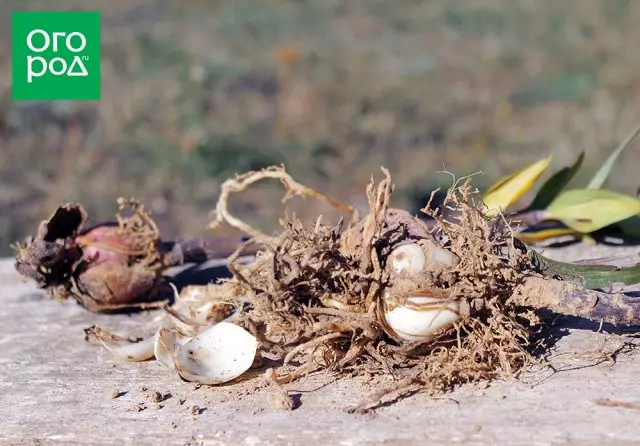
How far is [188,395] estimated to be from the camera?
1.25 m

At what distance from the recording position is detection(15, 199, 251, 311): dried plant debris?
158cm

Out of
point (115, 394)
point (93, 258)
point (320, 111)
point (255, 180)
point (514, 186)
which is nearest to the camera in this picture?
point (115, 394)

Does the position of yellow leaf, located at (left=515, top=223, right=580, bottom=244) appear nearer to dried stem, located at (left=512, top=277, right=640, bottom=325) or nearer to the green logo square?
dried stem, located at (left=512, top=277, right=640, bottom=325)

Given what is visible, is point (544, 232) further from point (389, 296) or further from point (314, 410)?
point (314, 410)

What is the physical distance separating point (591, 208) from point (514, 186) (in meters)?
0.19

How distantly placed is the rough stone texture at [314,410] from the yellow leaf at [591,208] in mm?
418

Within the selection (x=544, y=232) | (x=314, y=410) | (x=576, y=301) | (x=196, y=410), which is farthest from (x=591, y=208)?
(x=196, y=410)

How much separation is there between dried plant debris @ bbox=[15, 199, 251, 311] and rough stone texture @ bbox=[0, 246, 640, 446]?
0.75 feet

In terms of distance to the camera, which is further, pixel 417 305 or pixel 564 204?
pixel 564 204

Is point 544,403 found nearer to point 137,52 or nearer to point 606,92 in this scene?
point 606,92

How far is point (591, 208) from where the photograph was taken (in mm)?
1744

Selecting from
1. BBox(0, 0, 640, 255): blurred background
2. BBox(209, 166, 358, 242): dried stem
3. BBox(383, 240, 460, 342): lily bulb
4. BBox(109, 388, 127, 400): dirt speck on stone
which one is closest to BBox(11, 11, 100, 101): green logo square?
BBox(0, 0, 640, 255): blurred background

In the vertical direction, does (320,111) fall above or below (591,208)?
above

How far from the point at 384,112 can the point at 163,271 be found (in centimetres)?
284
